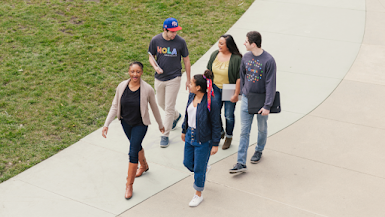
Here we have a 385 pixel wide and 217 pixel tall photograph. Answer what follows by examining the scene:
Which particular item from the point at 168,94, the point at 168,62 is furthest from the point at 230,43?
the point at 168,94

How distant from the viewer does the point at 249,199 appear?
17.2 feet

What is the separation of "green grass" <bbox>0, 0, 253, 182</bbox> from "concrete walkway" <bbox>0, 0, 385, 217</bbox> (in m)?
0.61

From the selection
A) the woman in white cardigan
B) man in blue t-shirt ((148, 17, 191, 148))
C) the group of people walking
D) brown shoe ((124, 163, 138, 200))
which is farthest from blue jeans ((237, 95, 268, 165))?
brown shoe ((124, 163, 138, 200))

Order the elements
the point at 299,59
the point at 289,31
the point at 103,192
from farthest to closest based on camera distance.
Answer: the point at 289,31, the point at 299,59, the point at 103,192

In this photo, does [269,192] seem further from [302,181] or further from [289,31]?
[289,31]

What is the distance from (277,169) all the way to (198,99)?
1926 millimetres

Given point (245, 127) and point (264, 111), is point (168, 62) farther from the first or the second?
point (264, 111)

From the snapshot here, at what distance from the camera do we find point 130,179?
5.23 metres

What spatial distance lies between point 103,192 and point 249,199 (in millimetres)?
2035

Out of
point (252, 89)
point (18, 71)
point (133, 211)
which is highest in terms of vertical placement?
point (252, 89)

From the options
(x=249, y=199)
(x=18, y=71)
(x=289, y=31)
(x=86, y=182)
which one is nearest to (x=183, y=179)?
(x=249, y=199)

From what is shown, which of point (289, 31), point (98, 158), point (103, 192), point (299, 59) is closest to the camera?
point (103, 192)

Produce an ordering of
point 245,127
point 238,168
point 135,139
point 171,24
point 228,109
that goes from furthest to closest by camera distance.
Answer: point 228,109
point 171,24
point 238,168
point 245,127
point 135,139

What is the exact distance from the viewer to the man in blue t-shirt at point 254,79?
5.17m
